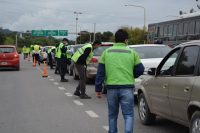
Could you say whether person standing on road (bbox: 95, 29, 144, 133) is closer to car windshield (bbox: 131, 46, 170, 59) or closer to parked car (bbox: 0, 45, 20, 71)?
car windshield (bbox: 131, 46, 170, 59)

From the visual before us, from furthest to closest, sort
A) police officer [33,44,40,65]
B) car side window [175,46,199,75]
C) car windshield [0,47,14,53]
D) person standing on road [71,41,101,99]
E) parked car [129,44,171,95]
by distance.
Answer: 1. police officer [33,44,40,65]
2. car windshield [0,47,14,53]
3. person standing on road [71,41,101,99]
4. parked car [129,44,171,95]
5. car side window [175,46,199,75]

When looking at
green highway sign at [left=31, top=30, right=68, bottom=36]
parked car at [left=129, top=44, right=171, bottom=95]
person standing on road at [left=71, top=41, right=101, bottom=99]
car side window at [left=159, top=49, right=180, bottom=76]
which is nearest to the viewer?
car side window at [left=159, top=49, right=180, bottom=76]

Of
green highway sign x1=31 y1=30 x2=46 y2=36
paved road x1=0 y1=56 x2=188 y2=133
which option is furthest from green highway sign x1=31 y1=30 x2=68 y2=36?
paved road x1=0 y1=56 x2=188 y2=133

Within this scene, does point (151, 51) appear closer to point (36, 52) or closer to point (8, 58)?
point (8, 58)

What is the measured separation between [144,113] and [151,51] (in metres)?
4.31

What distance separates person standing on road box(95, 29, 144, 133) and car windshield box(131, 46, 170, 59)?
6.01 m

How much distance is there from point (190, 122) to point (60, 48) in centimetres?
1305

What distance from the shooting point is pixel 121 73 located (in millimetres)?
6559

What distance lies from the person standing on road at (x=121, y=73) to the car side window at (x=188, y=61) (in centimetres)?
78

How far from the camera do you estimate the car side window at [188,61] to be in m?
6.92

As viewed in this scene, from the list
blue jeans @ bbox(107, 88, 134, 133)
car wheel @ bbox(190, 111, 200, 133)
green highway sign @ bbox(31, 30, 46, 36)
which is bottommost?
car wheel @ bbox(190, 111, 200, 133)

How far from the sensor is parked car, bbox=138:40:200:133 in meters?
6.64

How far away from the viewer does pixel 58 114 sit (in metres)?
10.5

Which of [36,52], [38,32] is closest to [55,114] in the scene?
[36,52]
